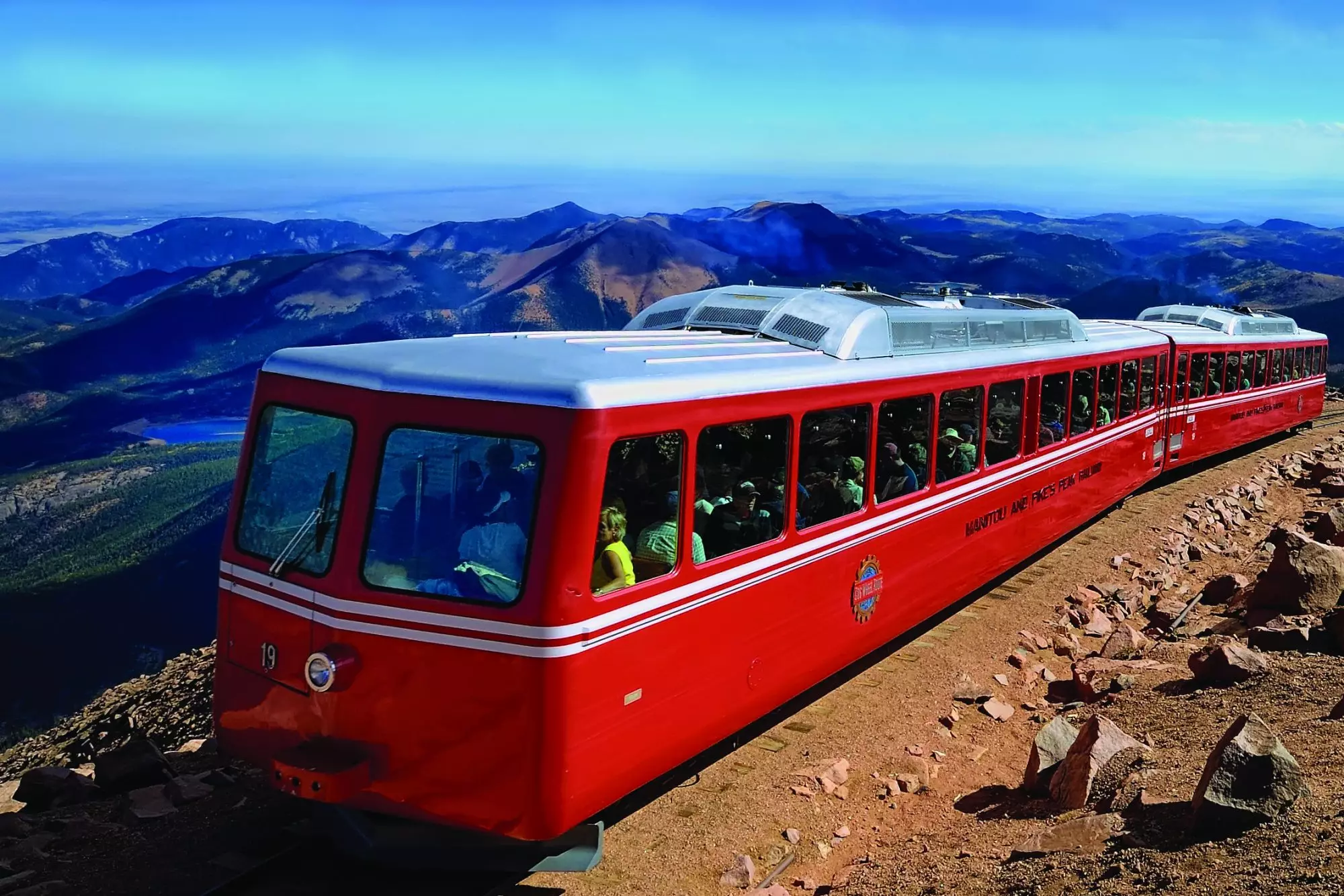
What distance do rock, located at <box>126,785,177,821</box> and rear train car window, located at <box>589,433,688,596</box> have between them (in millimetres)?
3589

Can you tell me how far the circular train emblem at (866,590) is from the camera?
841 centimetres

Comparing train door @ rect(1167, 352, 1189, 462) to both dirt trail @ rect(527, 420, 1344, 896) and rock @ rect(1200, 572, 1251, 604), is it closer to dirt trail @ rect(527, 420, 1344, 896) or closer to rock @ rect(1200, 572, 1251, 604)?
rock @ rect(1200, 572, 1251, 604)

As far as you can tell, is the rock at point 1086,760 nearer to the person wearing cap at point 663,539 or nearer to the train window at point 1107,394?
the person wearing cap at point 663,539

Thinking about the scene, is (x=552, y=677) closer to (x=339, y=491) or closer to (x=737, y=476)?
(x=339, y=491)

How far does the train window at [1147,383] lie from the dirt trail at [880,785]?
19.8 feet

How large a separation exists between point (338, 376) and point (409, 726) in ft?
6.12

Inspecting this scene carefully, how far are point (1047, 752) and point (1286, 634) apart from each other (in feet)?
10.0

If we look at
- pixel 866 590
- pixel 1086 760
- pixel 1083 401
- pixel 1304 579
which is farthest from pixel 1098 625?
pixel 1086 760

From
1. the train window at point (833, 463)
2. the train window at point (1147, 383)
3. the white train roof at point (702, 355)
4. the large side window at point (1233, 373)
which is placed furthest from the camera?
the large side window at point (1233, 373)

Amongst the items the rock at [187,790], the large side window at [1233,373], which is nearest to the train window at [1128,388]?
the large side window at [1233,373]

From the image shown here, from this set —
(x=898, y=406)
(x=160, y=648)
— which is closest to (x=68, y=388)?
(x=160, y=648)

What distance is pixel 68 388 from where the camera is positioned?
148875 millimetres

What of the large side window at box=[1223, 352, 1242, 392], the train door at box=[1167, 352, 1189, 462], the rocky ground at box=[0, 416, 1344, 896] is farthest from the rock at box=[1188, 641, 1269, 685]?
the large side window at box=[1223, 352, 1242, 392]

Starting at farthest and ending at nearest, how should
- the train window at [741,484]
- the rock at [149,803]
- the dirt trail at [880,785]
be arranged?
1. the rock at [149,803]
2. the train window at [741,484]
3. the dirt trail at [880,785]
